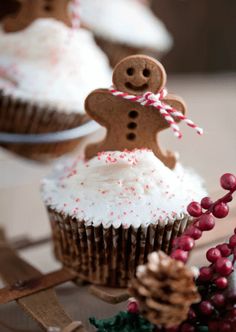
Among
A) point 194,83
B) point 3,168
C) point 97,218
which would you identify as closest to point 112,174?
point 97,218

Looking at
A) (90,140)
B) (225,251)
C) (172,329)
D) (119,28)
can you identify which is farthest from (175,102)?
(119,28)

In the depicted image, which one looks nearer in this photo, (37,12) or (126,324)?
(126,324)

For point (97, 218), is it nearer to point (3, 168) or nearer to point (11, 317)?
point (11, 317)

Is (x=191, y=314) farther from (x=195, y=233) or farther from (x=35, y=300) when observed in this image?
(x=35, y=300)

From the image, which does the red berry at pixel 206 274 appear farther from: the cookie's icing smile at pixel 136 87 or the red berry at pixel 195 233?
the cookie's icing smile at pixel 136 87

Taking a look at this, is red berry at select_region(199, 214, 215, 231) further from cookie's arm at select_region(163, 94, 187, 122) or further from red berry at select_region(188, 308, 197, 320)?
cookie's arm at select_region(163, 94, 187, 122)

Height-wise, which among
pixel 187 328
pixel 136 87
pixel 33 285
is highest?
pixel 136 87

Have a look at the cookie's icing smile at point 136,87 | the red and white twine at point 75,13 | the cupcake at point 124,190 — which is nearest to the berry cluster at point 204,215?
the cupcake at point 124,190
